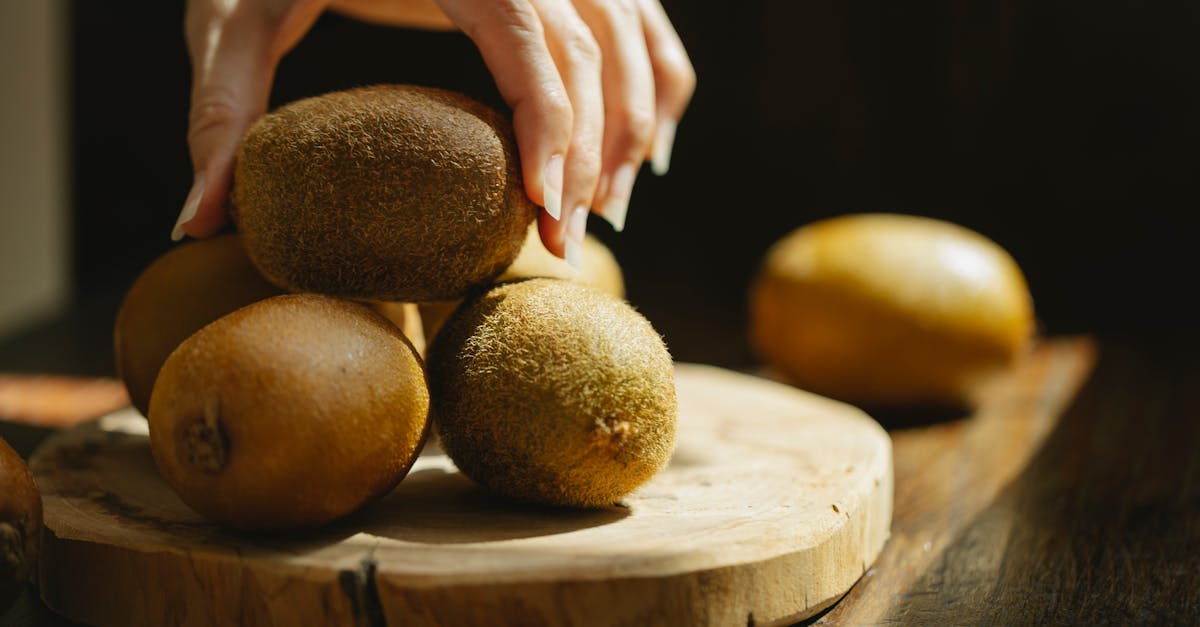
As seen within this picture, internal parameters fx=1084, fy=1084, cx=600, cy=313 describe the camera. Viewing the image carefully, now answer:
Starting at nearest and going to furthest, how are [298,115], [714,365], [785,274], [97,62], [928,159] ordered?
[298,115] → [785,274] → [714,365] → [928,159] → [97,62]

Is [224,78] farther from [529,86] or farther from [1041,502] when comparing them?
[1041,502]

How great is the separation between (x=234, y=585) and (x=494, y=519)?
16 centimetres

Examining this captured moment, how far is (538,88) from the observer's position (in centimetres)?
72

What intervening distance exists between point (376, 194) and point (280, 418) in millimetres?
154

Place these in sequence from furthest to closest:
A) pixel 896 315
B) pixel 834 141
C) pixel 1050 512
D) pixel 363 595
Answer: pixel 834 141 < pixel 896 315 < pixel 1050 512 < pixel 363 595

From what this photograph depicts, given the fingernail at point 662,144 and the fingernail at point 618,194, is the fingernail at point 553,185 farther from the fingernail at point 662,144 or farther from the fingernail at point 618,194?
the fingernail at point 662,144

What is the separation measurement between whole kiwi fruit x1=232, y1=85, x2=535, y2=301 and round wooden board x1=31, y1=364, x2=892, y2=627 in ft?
0.50

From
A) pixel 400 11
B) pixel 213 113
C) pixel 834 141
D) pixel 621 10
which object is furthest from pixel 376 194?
pixel 834 141

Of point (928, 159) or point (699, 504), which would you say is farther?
point (928, 159)

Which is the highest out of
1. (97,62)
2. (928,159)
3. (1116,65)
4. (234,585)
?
(1116,65)

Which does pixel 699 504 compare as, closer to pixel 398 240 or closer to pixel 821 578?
pixel 821 578

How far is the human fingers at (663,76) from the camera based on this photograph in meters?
0.97

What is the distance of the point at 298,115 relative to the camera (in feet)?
2.23

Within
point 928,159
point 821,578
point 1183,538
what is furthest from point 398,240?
point 928,159
